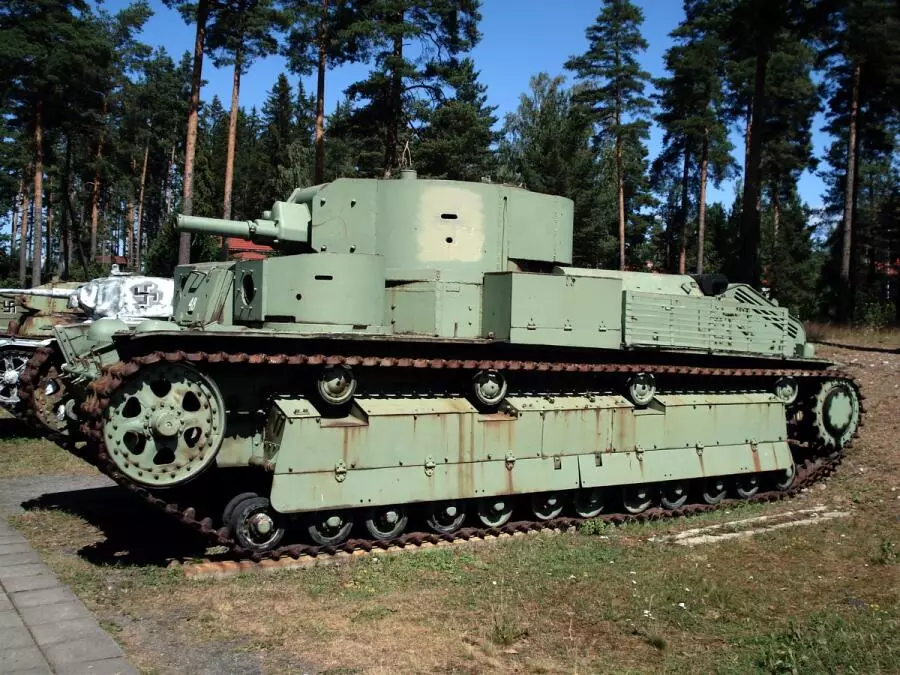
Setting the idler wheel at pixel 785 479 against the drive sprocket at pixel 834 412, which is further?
the drive sprocket at pixel 834 412

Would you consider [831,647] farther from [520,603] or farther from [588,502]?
[588,502]

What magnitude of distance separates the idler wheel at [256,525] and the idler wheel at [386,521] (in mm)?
1050

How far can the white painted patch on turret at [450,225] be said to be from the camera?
34.3 ft

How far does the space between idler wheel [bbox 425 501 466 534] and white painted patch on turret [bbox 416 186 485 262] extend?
3.07 meters

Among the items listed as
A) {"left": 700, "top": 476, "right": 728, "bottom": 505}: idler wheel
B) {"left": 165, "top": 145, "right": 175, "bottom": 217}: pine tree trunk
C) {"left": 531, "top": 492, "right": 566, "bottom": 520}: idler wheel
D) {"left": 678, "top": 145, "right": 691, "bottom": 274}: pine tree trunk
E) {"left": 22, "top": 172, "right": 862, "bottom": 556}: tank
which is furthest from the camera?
{"left": 165, "top": 145, "right": 175, "bottom": 217}: pine tree trunk

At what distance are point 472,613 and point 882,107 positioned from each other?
30.8m

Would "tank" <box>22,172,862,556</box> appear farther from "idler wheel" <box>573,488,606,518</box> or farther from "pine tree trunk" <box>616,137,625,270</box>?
"pine tree trunk" <box>616,137,625,270</box>

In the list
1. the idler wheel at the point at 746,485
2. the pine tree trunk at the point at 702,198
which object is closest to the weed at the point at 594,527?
the idler wheel at the point at 746,485

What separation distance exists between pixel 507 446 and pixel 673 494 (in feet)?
10.8

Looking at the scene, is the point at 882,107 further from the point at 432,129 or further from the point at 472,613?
the point at 472,613

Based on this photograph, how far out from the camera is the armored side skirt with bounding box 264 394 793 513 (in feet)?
29.5

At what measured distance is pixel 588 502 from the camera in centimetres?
1123

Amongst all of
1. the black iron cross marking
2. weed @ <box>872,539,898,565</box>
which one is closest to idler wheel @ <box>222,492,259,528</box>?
weed @ <box>872,539,898,565</box>

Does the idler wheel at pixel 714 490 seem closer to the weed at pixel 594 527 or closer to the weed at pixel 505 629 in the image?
the weed at pixel 594 527
